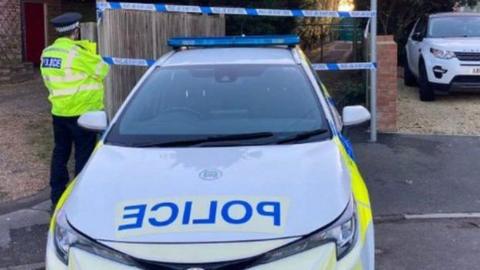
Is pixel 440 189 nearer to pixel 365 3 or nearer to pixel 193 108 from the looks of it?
pixel 193 108

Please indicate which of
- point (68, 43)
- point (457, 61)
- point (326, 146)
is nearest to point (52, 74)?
point (68, 43)

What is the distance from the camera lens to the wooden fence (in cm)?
787

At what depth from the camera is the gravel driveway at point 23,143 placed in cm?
727

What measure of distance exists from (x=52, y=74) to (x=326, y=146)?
295 centimetres

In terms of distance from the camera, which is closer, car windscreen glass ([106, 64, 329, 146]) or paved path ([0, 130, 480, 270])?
car windscreen glass ([106, 64, 329, 146])

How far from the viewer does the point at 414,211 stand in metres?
6.36

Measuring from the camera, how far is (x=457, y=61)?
1135 cm

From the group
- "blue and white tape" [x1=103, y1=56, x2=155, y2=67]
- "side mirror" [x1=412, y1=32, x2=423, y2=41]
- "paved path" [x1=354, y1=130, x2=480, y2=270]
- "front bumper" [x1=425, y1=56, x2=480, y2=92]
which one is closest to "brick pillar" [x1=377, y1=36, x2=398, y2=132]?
"paved path" [x1=354, y1=130, x2=480, y2=270]

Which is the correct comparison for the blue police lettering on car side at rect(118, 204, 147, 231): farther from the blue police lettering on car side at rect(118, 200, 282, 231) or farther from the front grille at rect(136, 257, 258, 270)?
the front grille at rect(136, 257, 258, 270)

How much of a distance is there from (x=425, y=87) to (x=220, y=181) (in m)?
9.02

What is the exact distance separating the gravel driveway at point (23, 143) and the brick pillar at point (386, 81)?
4.66 meters

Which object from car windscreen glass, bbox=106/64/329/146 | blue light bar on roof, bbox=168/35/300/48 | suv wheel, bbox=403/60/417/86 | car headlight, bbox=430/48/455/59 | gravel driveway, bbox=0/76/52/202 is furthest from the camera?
suv wheel, bbox=403/60/417/86

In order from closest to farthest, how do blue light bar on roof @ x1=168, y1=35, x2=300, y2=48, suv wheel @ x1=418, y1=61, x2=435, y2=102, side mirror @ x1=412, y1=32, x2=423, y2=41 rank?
1. blue light bar on roof @ x1=168, y1=35, x2=300, y2=48
2. suv wheel @ x1=418, y1=61, x2=435, y2=102
3. side mirror @ x1=412, y1=32, x2=423, y2=41

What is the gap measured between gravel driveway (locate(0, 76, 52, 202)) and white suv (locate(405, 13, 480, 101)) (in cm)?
653
